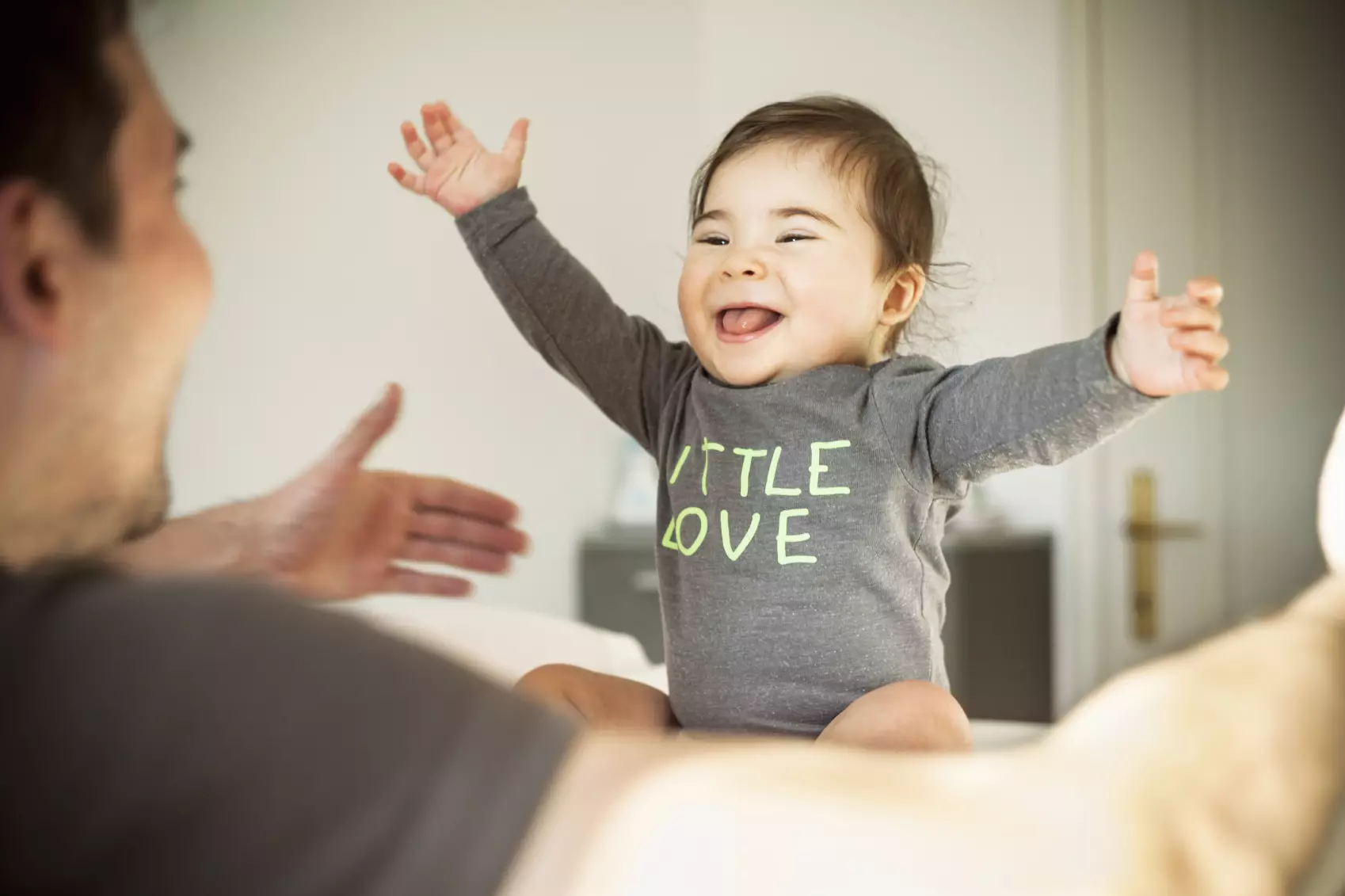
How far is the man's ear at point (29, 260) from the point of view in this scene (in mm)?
Answer: 274

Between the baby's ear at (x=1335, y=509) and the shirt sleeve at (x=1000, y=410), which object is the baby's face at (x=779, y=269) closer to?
the shirt sleeve at (x=1000, y=410)

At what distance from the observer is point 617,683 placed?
690 mm

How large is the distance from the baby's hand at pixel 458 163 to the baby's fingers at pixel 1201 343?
0.42m

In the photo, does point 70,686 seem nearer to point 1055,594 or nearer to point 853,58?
point 853,58

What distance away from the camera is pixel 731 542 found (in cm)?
62

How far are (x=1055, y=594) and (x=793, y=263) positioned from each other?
0.47 meters

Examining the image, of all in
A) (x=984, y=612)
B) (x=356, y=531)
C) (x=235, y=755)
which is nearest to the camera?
(x=235, y=755)

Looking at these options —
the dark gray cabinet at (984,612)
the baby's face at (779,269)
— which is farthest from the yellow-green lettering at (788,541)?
the dark gray cabinet at (984,612)

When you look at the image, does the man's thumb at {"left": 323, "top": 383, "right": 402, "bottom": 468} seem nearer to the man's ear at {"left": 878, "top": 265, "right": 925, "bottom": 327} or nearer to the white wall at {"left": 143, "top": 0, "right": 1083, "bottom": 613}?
the white wall at {"left": 143, "top": 0, "right": 1083, "bottom": 613}

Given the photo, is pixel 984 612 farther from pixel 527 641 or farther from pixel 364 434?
pixel 364 434

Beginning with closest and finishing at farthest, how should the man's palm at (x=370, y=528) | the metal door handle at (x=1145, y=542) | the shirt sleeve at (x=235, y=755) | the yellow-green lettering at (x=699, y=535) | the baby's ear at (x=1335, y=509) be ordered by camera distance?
the shirt sleeve at (x=235, y=755)
the baby's ear at (x=1335, y=509)
the man's palm at (x=370, y=528)
the yellow-green lettering at (x=699, y=535)
the metal door handle at (x=1145, y=542)

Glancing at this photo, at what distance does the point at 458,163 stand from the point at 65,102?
1.38 feet

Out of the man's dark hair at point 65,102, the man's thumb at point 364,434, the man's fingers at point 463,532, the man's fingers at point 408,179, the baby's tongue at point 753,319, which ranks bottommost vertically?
the man's fingers at point 463,532

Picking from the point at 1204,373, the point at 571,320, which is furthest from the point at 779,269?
the point at 1204,373
